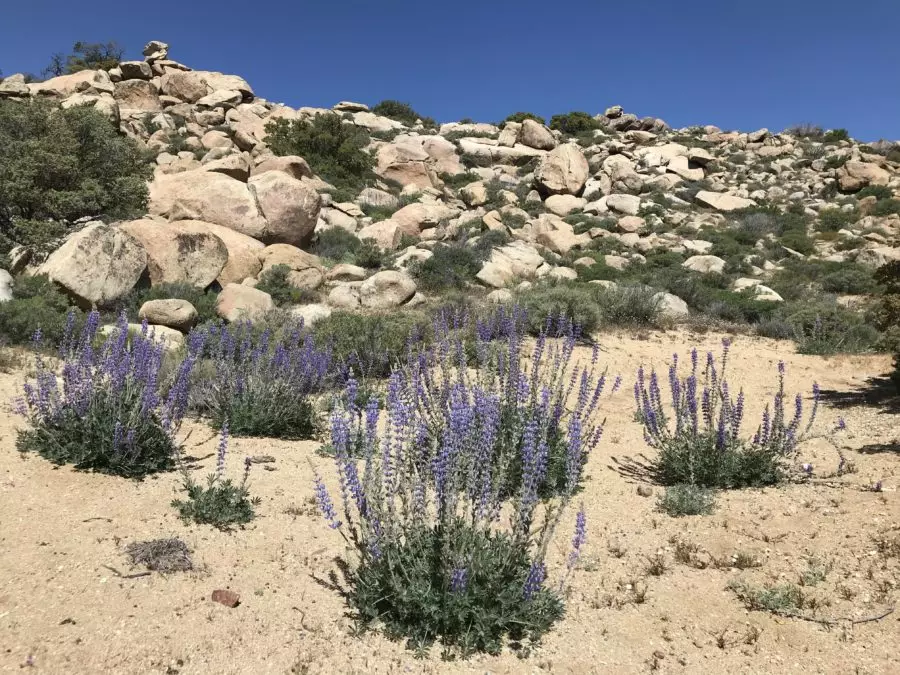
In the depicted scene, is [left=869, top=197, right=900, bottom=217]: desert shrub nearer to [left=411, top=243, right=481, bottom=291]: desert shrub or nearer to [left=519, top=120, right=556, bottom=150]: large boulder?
[left=519, top=120, right=556, bottom=150]: large boulder

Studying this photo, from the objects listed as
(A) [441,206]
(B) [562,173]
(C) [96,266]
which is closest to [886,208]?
(B) [562,173]

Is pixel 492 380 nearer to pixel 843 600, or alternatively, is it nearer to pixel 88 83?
pixel 843 600

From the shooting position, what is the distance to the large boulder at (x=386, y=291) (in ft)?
42.7

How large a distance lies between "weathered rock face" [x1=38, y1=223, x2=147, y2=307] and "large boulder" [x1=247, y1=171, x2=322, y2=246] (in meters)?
5.08

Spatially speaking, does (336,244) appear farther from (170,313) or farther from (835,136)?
(835,136)

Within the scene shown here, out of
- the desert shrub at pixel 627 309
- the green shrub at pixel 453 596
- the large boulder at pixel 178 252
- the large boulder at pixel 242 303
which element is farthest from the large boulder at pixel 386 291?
the green shrub at pixel 453 596

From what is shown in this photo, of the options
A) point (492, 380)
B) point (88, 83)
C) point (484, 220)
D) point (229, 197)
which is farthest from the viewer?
point (88, 83)

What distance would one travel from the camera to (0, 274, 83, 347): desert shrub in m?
8.63

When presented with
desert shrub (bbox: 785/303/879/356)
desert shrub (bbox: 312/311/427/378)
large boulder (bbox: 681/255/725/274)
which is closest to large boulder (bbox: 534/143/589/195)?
large boulder (bbox: 681/255/725/274)

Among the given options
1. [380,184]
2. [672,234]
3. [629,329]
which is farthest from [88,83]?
[629,329]

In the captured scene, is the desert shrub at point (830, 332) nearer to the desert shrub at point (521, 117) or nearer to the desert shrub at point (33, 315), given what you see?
the desert shrub at point (33, 315)

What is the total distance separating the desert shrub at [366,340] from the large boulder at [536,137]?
2920 centimetres

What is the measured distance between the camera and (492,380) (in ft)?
19.6

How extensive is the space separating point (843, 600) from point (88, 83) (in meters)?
37.8
